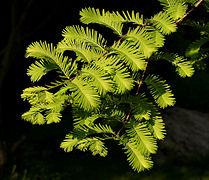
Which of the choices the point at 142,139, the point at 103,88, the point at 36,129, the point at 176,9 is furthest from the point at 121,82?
the point at 36,129

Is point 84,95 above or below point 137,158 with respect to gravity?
above

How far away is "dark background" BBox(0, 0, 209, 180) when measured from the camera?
11.0 feet

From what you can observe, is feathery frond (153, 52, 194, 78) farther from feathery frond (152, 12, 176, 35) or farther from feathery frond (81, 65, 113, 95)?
feathery frond (81, 65, 113, 95)

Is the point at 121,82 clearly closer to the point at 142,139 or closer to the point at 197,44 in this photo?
the point at 142,139

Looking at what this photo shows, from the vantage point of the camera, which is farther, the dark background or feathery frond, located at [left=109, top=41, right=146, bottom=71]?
the dark background

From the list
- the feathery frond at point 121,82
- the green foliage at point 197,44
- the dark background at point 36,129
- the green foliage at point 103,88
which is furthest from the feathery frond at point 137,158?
the dark background at point 36,129

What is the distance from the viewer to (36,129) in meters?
4.99

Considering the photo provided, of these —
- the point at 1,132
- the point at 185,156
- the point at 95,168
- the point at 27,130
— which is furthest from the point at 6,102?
the point at 185,156

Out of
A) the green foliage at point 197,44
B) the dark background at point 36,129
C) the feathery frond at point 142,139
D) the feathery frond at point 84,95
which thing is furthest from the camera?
the dark background at point 36,129

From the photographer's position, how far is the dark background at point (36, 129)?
3348mm

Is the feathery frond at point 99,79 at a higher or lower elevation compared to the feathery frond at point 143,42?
lower

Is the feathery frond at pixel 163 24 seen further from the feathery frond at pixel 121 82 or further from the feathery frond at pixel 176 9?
the feathery frond at pixel 121 82

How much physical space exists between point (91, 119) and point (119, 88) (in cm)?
12

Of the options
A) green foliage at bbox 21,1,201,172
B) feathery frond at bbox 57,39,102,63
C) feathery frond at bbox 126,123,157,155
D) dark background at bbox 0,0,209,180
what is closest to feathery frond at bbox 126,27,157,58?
green foliage at bbox 21,1,201,172
